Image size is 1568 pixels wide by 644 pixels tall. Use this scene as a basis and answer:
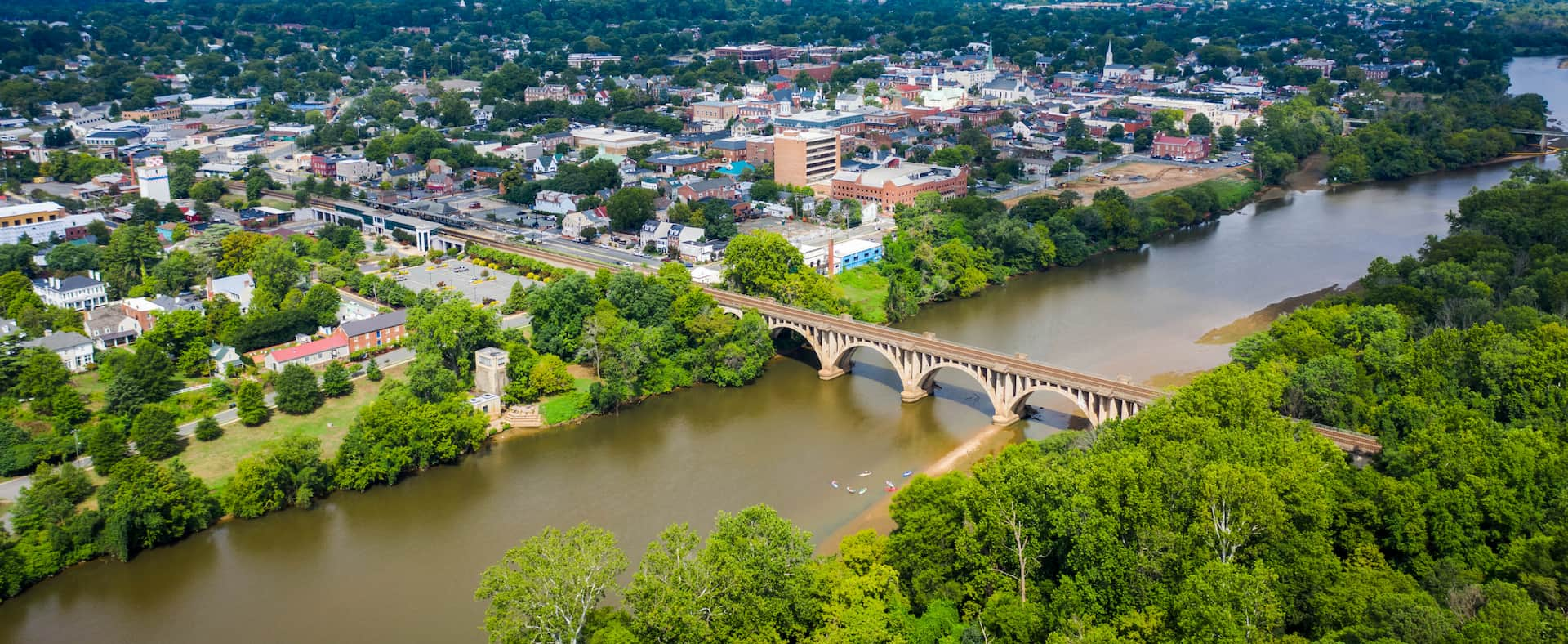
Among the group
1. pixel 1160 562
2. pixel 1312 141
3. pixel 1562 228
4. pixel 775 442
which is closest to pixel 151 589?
pixel 775 442

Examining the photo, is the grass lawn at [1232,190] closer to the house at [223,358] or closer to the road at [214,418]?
the road at [214,418]

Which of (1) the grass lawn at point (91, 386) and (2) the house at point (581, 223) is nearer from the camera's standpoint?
(1) the grass lawn at point (91, 386)

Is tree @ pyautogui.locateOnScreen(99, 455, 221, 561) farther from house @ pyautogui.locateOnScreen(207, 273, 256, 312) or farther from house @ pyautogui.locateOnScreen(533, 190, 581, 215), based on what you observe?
house @ pyautogui.locateOnScreen(533, 190, 581, 215)

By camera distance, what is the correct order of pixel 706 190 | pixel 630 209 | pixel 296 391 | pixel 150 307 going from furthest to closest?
pixel 706 190, pixel 630 209, pixel 150 307, pixel 296 391

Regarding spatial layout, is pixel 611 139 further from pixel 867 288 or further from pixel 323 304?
pixel 323 304

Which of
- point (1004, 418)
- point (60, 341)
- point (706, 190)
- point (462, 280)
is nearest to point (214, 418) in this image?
point (60, 341)

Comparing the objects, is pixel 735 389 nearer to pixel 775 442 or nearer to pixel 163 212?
pixel 775 442

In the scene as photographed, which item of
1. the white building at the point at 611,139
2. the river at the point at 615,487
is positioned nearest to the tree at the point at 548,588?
the river at the point at 615,487
